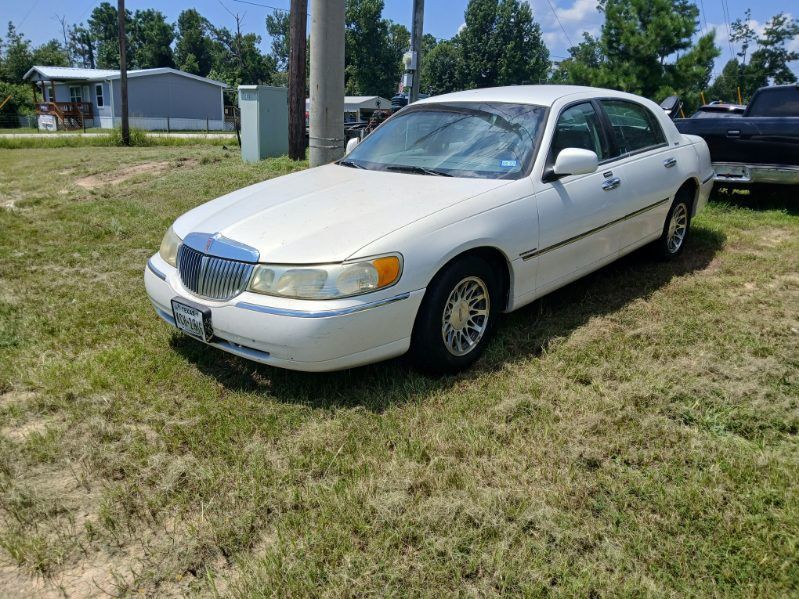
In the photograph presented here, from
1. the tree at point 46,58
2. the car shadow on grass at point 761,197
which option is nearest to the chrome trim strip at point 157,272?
the car shadow on grass at point 761,197

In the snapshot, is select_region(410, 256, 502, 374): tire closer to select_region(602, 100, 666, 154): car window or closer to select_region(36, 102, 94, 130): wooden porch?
select_region(602, 100, 666, 154): car window

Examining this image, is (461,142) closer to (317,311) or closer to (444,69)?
(317,311)

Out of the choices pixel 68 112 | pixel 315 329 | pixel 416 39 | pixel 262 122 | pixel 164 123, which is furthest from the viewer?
pixel 164 123

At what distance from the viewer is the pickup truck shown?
7.07 metres

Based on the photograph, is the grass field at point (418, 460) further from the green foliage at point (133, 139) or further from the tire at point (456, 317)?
the green foliage at point (133, 139)

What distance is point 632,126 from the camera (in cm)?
492

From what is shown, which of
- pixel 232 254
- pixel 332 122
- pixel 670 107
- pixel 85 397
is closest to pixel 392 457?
pixel 232 254

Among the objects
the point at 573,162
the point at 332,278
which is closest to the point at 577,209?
the point at 573,162

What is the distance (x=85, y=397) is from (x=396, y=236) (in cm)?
182

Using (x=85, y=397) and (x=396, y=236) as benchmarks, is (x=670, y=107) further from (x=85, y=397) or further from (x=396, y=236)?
(x=85, y=397)

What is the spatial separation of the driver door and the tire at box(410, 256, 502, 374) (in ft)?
1.56

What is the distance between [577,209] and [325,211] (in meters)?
1.66

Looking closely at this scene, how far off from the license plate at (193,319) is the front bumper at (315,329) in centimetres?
4

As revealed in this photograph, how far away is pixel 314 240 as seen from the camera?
123 inches
